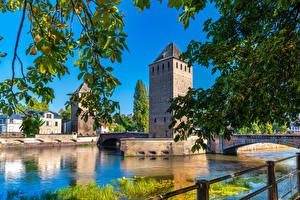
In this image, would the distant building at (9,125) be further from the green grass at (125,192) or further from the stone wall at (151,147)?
the green grass at (125,192)

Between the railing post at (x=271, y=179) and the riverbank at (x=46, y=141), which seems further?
the riverbank at (x=46, y=141)

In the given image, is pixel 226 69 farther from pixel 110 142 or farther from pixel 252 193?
pixel 110 142

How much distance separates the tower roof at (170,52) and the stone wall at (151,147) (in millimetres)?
15645

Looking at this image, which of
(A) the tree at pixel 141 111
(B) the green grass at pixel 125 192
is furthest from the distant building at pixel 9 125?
(B) the green grass at pixel 125 192

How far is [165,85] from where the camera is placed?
3775 centimetres

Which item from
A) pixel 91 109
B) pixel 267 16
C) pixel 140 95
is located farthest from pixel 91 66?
pixel 140 95

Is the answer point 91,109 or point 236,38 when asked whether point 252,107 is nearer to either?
point 236,38

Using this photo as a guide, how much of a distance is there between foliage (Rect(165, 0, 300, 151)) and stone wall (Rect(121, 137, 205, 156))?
83.4ft

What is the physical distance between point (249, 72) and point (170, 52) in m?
36.6

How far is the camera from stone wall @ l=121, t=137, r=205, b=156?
96.3 ft

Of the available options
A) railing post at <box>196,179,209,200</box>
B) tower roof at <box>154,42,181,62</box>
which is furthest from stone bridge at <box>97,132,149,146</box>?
railing post at <box>196,179,209,200</box>

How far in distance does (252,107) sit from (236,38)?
2014mm

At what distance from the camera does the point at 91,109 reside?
3.99 meters

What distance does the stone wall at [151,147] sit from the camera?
2936 centimetres
